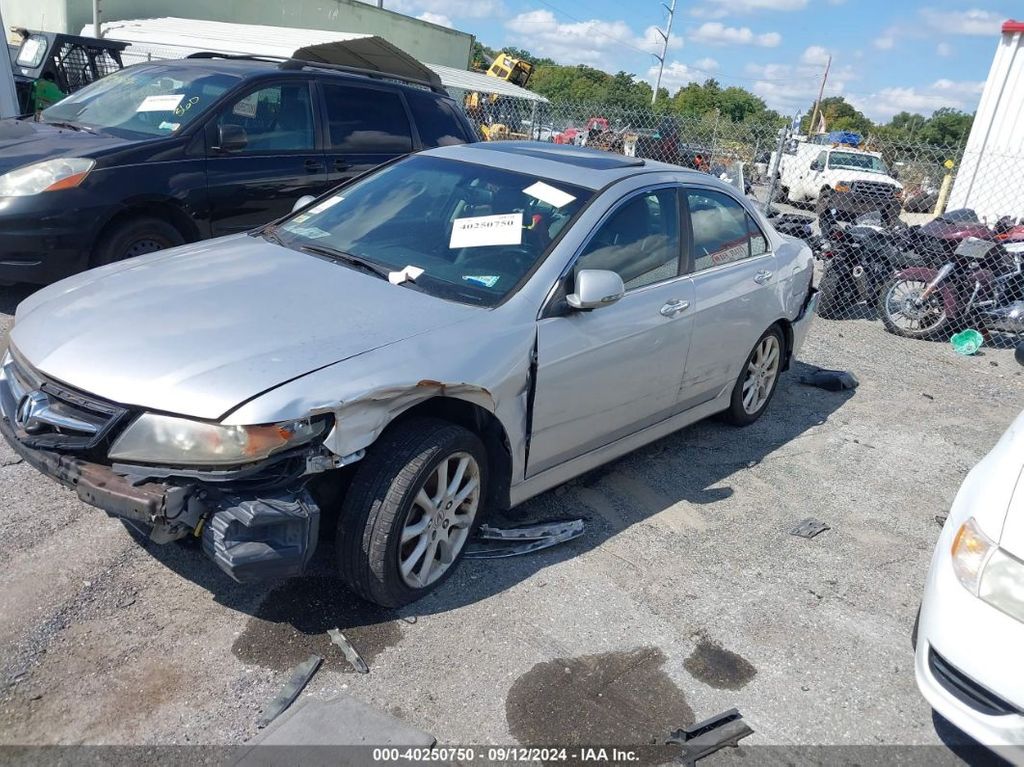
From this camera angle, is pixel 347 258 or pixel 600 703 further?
pixel 347 258

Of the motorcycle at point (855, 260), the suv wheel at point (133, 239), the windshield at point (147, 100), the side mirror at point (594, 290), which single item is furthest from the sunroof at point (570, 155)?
the motorcycle at point (855, 260)

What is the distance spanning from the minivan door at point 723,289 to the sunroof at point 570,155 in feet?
1.39

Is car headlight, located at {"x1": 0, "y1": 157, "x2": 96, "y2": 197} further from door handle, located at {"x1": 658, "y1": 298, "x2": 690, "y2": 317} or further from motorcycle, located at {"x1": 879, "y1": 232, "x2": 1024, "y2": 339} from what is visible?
motorcycle, located at {"x1": 879, "y1": 232, "x2": 1024, "y2": 339}

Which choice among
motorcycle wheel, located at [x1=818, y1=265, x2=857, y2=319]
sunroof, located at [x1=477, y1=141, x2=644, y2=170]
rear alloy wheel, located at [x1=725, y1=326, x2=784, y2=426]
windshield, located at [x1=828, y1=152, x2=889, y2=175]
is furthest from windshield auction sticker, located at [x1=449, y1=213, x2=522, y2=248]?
windshield, located at [x1=828, y1=152, x2=889, y2=175]

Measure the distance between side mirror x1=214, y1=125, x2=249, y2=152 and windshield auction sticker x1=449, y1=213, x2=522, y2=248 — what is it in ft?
10.0

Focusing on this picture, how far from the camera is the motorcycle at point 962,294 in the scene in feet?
26.6

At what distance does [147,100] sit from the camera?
20.4ft

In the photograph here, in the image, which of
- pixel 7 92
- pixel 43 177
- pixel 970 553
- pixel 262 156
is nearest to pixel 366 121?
pixel 262 156

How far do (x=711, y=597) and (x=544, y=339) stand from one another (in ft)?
4.42

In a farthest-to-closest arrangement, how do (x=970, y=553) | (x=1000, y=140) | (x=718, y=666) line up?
(x=1000, y=140), (x=718, y=666), (x=970, y=553)

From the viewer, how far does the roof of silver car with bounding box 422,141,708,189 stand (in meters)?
3.98

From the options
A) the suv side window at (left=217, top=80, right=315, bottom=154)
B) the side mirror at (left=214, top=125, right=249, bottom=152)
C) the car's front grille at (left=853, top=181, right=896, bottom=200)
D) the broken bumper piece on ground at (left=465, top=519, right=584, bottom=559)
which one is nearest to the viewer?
the broken bumper piece on ground at (left=465, top=519, right=584, bottom=559)

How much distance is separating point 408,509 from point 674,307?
6.03ft

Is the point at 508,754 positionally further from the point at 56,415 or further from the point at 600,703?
the point at 56,415
